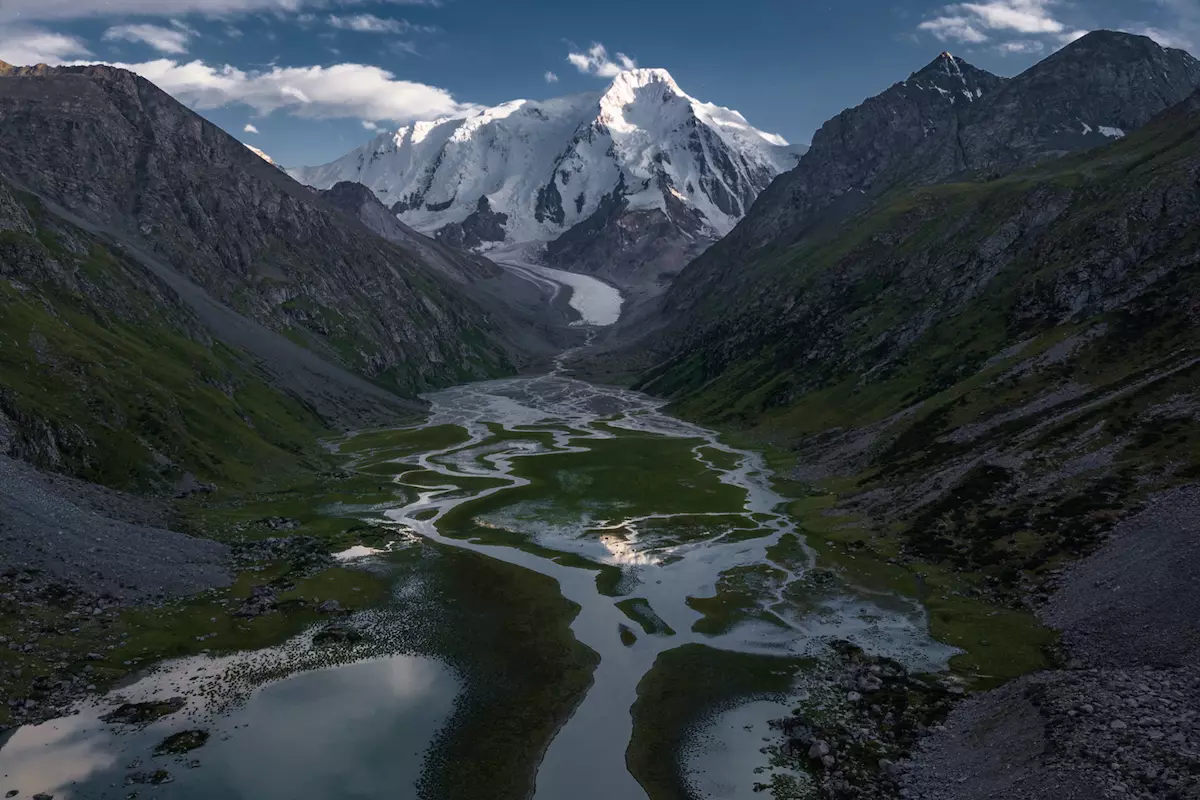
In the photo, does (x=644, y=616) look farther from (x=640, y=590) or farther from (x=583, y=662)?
(x=583, y=662)

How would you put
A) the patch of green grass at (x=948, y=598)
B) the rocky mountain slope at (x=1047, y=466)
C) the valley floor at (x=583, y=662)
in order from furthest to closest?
the patch of green grass at (x=948, y=598), the valley floor at (x=583, y=662), the rocky mountain slope at (x=1047, y=466)

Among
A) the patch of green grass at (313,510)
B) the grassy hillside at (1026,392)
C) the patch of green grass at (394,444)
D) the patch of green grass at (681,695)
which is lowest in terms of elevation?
the patch of green grass at (394,444)

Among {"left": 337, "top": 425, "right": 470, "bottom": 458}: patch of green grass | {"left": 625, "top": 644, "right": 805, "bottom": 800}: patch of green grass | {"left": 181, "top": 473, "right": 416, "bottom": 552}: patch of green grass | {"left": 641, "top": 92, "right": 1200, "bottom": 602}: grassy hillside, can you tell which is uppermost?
{"left": 641, "top": 92, "right": 1200, "bottom": 602}: grassy hillside

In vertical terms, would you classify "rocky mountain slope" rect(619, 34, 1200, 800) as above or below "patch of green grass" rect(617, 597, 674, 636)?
above

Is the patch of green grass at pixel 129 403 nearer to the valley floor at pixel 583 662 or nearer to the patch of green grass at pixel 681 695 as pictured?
the valley floor at pixel 583 662

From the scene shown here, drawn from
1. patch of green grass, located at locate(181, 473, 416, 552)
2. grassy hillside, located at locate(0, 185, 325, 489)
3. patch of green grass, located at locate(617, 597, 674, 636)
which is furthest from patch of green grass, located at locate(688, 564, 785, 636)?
grassy hillside, located at locate(0, 185, 325, 489)

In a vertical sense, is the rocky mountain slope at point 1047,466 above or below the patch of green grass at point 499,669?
above

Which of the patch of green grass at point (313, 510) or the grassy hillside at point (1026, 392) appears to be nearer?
the grassy hillside at point (1026, 392)

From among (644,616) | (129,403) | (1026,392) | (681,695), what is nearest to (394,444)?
(129,403)

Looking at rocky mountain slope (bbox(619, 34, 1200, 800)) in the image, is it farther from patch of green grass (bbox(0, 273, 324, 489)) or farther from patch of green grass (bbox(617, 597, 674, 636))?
patch of green grass (bbox(0, 273, 324, 489))

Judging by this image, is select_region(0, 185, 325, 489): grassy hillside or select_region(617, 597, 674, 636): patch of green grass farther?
select_region(0, 185, 325, 489): grassy hillside

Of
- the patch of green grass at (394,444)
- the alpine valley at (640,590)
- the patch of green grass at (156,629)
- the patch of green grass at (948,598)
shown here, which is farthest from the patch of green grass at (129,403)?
the patch of green grass at (948,598)

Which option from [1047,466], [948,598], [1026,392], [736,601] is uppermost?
[1026,392]

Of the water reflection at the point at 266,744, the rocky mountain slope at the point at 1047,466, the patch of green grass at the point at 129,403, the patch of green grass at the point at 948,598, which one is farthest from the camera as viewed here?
the patch of green grass at the point at 129,403
